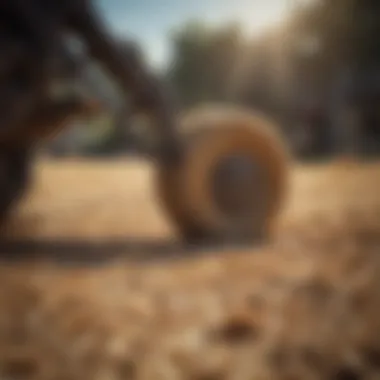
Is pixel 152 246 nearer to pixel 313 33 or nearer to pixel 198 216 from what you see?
pixel 198 216

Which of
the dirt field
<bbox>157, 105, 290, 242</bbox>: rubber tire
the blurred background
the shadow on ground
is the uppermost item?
the blurred background

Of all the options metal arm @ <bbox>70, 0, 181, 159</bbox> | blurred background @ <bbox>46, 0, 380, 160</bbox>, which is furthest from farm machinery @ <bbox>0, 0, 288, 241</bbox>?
blurred background @ <bbox>46, 0, 380, 160</bbox>

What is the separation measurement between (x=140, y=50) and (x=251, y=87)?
0.22 meters

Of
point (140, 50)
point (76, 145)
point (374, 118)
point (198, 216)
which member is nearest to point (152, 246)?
point (198, 216)

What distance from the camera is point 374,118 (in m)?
1.13

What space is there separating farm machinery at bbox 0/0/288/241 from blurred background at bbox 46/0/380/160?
0.15 meters

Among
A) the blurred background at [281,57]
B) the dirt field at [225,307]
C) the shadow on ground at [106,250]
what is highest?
the blurred background at [281,57]

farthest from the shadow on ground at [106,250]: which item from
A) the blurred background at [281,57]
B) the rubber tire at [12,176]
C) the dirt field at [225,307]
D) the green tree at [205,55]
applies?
the green tree at [205,55]

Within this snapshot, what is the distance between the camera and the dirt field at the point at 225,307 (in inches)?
33.6

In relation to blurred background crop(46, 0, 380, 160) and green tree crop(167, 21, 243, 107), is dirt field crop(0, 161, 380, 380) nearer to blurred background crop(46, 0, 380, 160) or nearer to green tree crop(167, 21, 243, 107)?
blurred background crop(46, 0, 380, 160)

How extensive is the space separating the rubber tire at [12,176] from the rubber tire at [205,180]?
342 millimetres

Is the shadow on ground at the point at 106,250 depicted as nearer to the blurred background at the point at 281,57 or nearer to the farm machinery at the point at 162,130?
the farm machinery at the point at 162,130

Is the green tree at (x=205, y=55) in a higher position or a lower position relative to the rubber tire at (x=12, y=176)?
higher

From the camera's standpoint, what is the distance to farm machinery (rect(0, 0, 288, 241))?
4.15 feet
